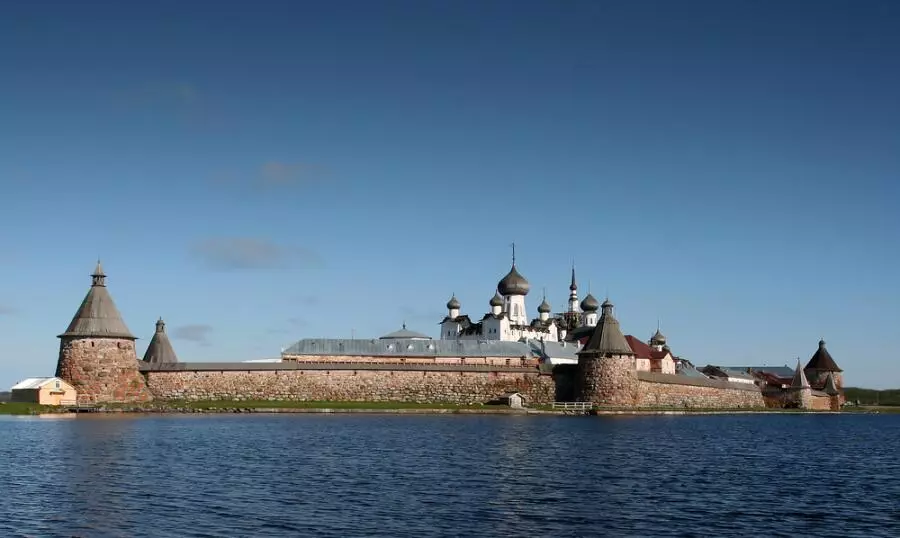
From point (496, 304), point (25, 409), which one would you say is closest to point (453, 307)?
point (496, 304)

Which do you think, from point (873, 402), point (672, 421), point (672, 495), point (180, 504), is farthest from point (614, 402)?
point (873, 402)

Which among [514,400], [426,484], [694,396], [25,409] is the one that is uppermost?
[694,396]

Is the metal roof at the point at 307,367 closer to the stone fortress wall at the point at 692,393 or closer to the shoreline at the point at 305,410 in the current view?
the shoreline at the point at 305,410

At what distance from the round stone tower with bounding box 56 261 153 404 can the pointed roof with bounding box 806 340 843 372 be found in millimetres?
74768

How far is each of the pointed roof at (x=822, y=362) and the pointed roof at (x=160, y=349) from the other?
7091cm

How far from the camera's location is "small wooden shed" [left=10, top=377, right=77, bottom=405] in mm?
57312

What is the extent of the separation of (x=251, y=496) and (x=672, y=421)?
138 feet

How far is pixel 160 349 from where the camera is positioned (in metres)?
65.8

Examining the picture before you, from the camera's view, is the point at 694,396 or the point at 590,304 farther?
the point at 590,304

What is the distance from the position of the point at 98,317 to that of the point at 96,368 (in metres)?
2.98

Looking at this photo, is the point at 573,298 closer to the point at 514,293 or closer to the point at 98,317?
the point at 514,293

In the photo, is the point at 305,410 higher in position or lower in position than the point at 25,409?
higher

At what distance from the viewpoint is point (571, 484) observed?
84.3ft

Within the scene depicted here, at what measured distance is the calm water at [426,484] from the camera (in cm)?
1938
